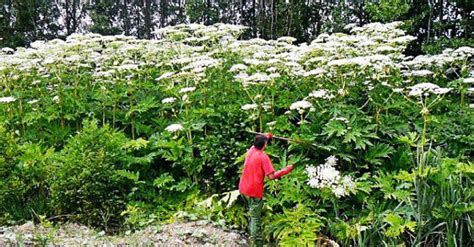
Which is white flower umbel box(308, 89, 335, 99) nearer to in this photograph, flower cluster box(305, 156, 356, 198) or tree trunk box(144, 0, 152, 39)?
flower cluster box(305, 156, 356, 198)

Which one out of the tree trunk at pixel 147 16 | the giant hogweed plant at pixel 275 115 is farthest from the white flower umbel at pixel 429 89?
the tree trunk at pixel 147 16

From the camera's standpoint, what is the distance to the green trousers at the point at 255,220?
450 cm

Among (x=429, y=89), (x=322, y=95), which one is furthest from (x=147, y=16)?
(x=429, y=89)

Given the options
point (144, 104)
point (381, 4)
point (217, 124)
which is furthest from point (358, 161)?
point (381, 4)

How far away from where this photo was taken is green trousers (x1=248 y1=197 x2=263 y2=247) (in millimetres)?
4504

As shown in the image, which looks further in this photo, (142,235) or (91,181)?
(91,181)

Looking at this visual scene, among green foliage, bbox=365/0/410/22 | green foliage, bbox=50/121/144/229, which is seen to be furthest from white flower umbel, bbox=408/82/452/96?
green foliage, bbox=365/0/410/22

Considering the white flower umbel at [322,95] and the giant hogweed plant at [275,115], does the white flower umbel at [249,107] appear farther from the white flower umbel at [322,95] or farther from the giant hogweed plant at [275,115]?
the white flower umbel at [322,95]

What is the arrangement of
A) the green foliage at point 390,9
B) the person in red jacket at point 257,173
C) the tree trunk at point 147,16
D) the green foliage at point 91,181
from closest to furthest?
the person in red jacket at point 257,173 < the green foliage at point 91,181 < the green foliage at point 390,9 < the tree trunk at point 147,16

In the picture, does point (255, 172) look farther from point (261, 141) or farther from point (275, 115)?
point (275, 115)

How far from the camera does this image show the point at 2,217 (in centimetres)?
521

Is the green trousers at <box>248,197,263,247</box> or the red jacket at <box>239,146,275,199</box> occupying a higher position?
the red jacket at <box>239,146,275,199</box>

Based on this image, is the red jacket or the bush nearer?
the red jacket

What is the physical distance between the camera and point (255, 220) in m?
4.57
